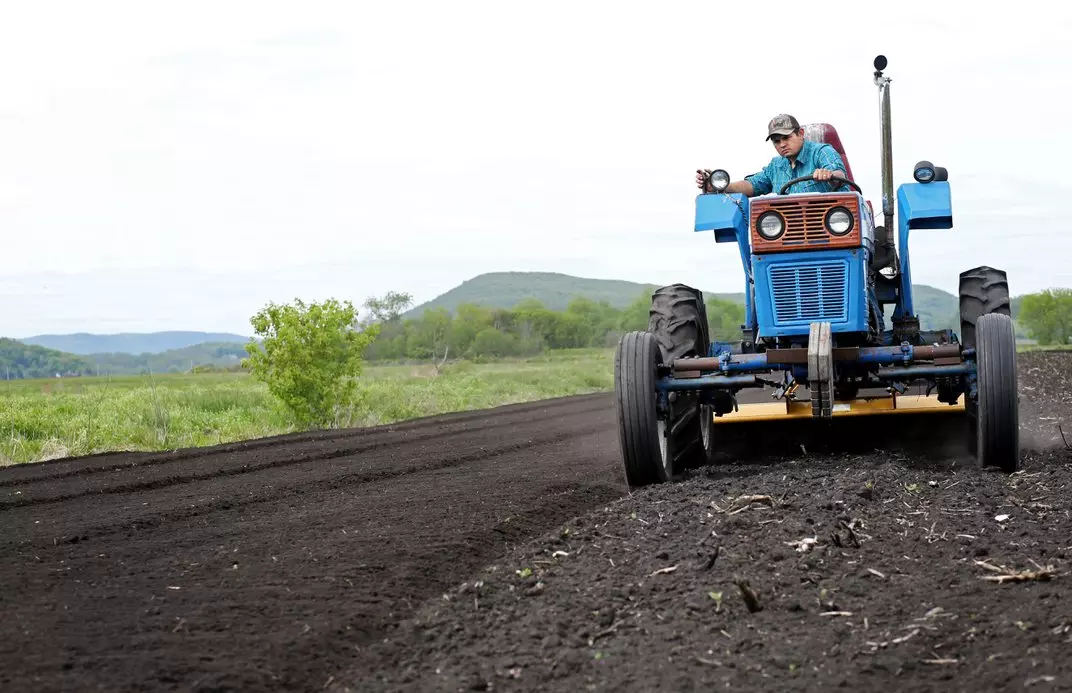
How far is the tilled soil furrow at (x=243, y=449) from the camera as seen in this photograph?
11.4 meters

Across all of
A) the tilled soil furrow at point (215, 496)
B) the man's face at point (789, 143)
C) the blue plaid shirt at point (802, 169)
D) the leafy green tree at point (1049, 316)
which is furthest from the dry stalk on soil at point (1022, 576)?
the leafy green tree at point (1049, 316)

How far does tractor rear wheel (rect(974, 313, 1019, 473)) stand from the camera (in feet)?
24.2

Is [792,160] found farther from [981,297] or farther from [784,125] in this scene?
[981,297]

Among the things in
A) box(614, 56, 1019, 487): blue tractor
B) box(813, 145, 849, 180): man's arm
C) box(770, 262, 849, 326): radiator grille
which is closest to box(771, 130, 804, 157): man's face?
box(813, 145, 849, 180): man's arm

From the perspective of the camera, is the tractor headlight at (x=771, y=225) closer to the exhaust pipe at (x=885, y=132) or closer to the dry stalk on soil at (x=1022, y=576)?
the exhaust pipe at (x=885, y=132)

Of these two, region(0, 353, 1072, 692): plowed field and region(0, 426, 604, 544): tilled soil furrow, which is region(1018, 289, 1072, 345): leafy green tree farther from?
region(0, 353, 1072, 692): plowed field

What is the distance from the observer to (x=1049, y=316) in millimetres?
65812

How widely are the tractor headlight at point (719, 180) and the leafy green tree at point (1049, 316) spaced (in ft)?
197

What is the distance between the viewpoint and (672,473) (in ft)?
27.9

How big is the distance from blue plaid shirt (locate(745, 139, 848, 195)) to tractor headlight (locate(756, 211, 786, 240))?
63 cm

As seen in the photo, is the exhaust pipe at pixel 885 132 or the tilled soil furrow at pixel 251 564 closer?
the tilled soil furrow at pixel 251 564

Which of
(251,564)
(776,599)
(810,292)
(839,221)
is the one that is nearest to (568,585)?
(776,599)

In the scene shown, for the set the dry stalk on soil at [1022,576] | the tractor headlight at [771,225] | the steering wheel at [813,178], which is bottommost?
the dry stalk on soil at [1022,576]

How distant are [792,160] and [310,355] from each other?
10592 mm
